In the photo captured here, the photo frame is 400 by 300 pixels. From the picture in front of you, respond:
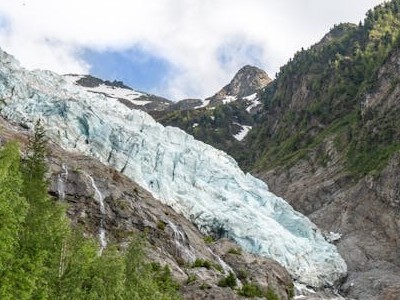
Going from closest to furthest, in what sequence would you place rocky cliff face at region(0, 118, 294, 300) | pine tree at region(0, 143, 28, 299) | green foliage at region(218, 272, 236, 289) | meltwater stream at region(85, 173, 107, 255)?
pine tree at region(0, 143, 28, 299) → green foliage at region(218, 272, 236, 289) → rocky cliff face at region(0, 118, 294, 300) → meltwater stream at region(85, 173, 107, 255)

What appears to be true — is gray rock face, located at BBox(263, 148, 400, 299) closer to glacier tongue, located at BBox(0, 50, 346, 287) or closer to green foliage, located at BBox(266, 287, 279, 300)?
glacier tongue, located at BBox(0, 50, 346, 287)

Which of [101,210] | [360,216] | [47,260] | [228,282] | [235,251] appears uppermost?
[360,216]

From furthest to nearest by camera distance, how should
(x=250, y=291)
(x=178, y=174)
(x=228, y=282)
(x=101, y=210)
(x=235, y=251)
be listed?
(x=178, y=174) → (x=235, y=251) → (x=101, y=210) → (x=250, y=291) → (x=228, y=282)

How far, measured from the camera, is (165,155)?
318 feet

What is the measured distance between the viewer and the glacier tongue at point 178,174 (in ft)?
288

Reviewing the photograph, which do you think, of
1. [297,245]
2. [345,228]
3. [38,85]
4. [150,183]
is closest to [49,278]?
[150,183]

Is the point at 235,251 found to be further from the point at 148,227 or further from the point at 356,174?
the point at 356,174

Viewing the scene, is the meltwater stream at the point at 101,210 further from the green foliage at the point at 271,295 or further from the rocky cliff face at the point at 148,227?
the green foliage at the point at 271,295

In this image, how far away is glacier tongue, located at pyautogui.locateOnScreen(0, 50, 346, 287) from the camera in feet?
288

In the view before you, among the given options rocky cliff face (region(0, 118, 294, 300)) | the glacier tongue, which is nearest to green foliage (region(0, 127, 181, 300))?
rocky cliff face (region(0, 118, 294, 300))

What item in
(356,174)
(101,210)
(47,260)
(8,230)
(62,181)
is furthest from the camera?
(356,174)

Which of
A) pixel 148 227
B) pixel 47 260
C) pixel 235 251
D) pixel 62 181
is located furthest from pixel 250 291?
pixel 47 260

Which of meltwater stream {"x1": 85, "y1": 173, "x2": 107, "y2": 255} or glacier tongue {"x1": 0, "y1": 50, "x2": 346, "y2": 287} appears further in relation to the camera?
glacier tongue {"x1": 0, "y1": 50, "x2": 346, "y2": 287}

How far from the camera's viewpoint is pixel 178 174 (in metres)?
95.6
